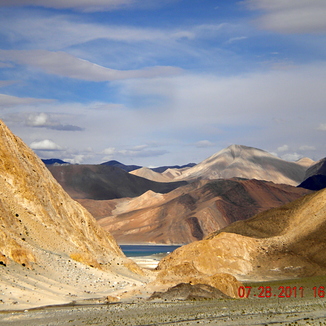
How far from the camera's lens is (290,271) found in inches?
3019

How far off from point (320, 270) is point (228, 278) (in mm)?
28628

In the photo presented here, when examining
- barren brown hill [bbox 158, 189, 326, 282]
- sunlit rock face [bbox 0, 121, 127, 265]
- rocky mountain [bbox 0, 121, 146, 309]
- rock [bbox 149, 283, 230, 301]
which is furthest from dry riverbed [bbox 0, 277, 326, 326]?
barren brown hill [bbox 158, 189, 326, 282]

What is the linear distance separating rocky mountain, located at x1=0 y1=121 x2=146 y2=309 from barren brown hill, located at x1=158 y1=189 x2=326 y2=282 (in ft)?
51.9

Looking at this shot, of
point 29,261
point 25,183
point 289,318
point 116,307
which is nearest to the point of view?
point 289,318

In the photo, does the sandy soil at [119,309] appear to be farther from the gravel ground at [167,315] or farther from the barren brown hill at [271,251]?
the barren brown hill at [271,251]

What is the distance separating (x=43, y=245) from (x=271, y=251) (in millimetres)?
45845

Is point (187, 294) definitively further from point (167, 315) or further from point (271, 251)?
point (271, 251)

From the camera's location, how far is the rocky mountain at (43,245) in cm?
3953

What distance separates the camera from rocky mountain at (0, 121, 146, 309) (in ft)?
130

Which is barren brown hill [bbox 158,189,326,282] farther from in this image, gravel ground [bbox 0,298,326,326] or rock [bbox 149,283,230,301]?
gravel ground [bbox 0,298,326,326]

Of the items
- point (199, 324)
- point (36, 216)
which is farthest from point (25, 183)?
point (199, 324)

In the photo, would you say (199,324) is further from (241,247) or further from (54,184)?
(241,247)
